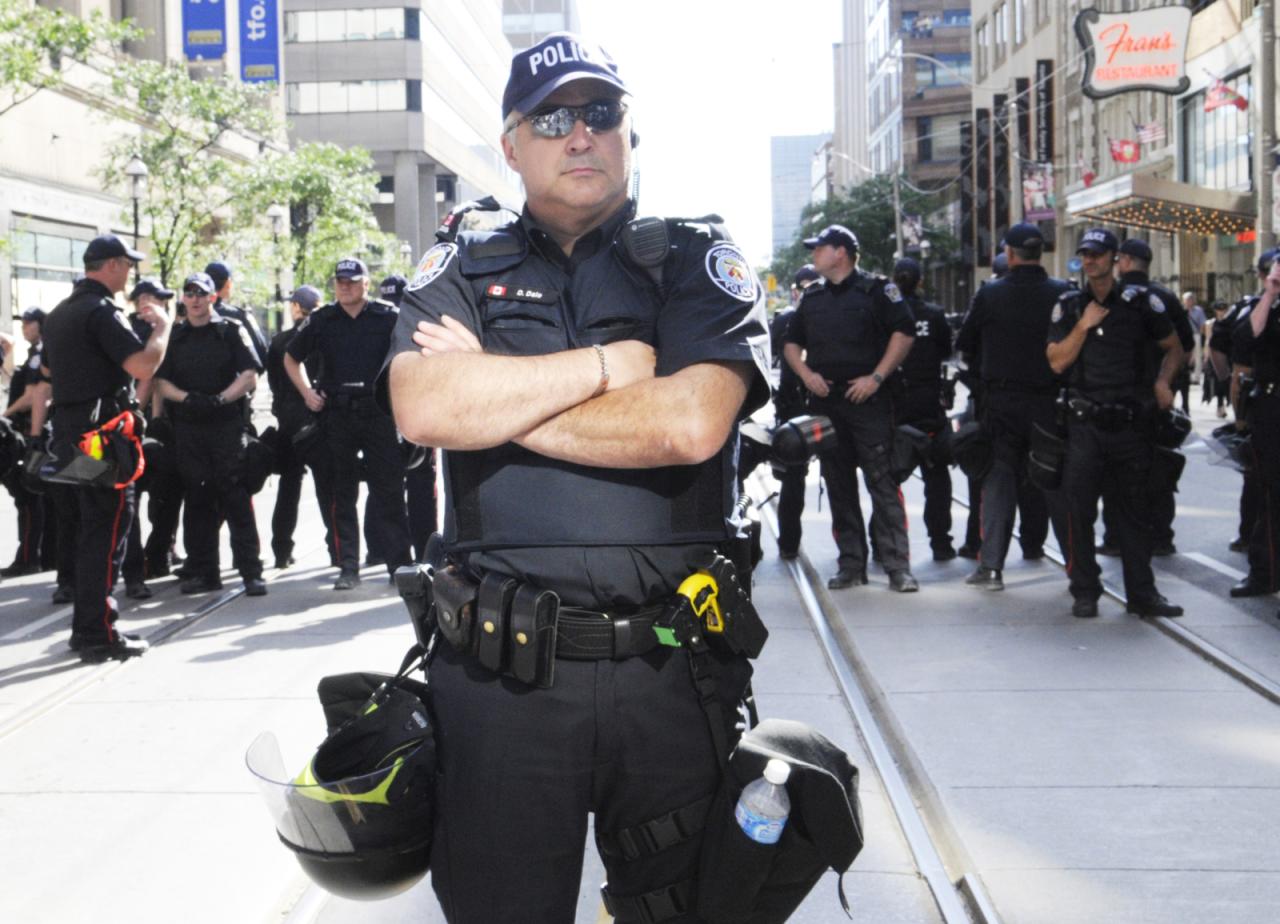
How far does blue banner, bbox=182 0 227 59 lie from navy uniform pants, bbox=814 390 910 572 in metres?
37.3

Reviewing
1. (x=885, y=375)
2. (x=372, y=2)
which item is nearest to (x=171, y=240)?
(x=885, y=375)

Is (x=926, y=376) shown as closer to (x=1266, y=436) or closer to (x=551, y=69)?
(x=1266, y=436)

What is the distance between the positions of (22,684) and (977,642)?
449cm

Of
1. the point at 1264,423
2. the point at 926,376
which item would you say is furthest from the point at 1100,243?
the point at 926,376

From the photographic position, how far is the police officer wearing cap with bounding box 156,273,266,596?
32.4 ft

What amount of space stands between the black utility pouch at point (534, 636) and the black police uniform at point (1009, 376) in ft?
22.6

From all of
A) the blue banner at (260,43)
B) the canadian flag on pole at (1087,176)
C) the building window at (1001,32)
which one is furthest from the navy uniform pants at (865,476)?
the building window at (1001,32)

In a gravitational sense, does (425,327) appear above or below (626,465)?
above

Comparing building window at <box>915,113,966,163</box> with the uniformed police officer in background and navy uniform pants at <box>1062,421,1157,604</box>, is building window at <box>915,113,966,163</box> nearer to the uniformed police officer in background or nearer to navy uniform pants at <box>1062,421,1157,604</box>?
the uniformed police officer in background

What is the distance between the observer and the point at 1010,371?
9.31 metres

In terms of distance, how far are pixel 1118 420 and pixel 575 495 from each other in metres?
6.21

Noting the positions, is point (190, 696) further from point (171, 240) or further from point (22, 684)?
point (171, 240)

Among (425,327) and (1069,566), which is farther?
(1069,566)

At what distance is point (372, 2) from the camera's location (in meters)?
73.9
